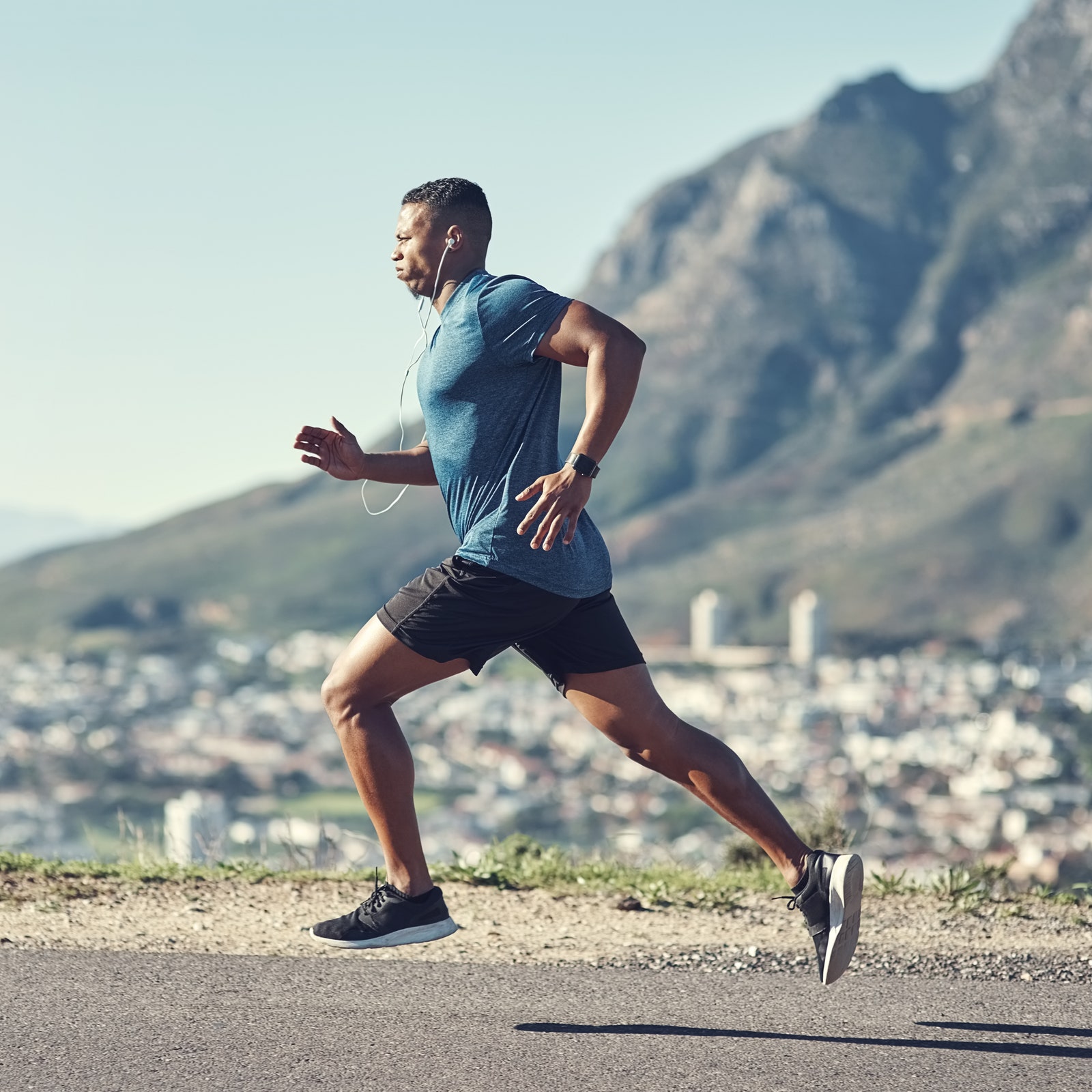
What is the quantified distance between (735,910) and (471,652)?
155 centimetres

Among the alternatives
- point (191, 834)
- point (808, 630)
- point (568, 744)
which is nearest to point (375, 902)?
point (191, 834)

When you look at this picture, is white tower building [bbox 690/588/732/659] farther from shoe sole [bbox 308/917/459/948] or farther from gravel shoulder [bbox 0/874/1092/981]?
shoe sole [bbox 308/917/459/948]

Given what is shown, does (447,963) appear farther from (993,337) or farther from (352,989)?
(993,337)

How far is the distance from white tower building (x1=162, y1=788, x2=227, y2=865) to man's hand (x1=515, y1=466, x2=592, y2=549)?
95.3 inches

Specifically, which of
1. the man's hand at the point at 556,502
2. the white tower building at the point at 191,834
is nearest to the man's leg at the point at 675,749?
the man's hand at the point at 556,502

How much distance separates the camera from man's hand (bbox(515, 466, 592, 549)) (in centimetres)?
346

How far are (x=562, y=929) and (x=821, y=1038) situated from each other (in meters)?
1.26

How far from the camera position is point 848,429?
166 meters

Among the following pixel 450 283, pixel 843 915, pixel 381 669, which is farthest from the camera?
pixel 450 283

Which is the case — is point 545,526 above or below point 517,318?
below

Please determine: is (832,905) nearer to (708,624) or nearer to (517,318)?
(517,318)

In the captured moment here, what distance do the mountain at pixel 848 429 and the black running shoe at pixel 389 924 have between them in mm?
107888

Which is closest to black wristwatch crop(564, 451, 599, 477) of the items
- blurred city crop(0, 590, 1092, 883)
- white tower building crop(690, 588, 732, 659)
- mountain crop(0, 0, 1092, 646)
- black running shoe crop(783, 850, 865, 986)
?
black running shoe crop(783, 850, 865, 986)

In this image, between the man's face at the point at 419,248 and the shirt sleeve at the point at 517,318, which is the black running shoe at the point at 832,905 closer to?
the shirt sleeve at the point at 517,318
